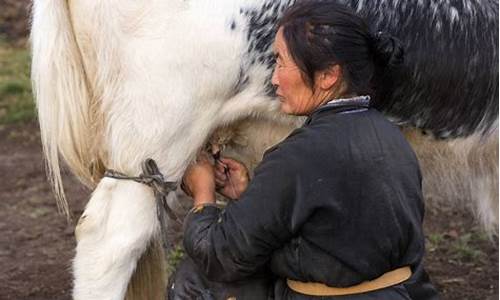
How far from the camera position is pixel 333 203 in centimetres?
281

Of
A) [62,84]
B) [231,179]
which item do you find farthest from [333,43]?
[62,84]

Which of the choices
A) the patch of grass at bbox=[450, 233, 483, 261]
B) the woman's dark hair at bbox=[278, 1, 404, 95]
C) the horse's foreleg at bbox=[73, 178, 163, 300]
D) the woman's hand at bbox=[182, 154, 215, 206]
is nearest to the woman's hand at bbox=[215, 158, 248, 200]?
the woman's hand at bbox=[182, 154, 215, 206]

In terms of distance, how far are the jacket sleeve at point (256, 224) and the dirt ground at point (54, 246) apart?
2.03 meters

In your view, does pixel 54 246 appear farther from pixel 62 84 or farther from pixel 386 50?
pixel 386 50

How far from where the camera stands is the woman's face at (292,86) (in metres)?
2.88

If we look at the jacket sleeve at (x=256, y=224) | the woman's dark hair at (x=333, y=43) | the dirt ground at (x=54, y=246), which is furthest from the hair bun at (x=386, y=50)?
the dirt ground at (x=54, y=246)

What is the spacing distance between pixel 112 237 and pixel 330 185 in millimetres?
1144

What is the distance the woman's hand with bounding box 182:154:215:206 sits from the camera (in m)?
3.22

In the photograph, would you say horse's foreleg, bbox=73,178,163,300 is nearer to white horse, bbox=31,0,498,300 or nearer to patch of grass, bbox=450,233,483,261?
white horse, bbox=31,0,498,300

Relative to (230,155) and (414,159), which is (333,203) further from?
(230,155)

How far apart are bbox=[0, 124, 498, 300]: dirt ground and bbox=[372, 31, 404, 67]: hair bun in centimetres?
226

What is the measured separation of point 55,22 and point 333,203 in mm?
1350

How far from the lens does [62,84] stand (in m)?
3.74

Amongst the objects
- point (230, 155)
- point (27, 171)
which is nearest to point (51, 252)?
point (27, 171)
